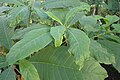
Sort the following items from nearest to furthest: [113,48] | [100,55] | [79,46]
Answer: [79,46], [100,55], [113,48]

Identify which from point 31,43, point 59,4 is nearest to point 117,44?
point 59,4

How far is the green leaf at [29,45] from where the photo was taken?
786 millimetres

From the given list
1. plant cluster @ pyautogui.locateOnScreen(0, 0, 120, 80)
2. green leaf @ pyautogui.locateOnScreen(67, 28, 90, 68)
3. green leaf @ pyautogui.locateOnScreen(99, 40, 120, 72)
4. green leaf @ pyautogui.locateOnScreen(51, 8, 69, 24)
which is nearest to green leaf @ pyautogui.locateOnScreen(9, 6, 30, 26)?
plant cluster @ pyautogui.locateOnScreen(0, 0, 120, 80)

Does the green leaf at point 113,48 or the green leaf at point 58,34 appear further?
the green leaf at point 113,48

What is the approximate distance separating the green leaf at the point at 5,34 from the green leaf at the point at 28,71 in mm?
158

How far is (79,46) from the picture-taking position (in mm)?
792

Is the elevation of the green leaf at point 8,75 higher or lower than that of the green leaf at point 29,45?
lower

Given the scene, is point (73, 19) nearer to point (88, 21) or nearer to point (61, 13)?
point (61, 13)

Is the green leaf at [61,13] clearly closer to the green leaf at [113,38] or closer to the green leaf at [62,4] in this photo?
the green leaf at [62,4]

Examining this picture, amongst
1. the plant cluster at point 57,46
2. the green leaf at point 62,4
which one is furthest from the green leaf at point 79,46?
the green leaf at point 62,4

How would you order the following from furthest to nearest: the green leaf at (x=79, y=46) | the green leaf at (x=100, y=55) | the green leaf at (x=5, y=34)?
the green leaf at (x=5, y=34), the green leaf at (x=100, y=55), the green leaf at (x=79, y=46)

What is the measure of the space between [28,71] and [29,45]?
111mm

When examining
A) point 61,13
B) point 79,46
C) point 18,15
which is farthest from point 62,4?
point 79,46

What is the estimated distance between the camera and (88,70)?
3.04 feet
